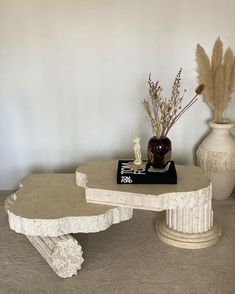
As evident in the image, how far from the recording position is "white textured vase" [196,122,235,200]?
10.9ft

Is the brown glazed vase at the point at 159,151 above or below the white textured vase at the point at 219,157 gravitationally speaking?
above

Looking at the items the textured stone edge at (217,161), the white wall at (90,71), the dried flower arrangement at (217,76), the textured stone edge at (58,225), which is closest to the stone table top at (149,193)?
the textured stone edge at (58,225)

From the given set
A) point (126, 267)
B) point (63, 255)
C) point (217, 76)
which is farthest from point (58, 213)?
point (217, 76)

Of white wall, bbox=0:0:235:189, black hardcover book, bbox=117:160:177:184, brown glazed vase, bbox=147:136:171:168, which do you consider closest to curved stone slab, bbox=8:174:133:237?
black hardcover book, bbox=117:160:177:184

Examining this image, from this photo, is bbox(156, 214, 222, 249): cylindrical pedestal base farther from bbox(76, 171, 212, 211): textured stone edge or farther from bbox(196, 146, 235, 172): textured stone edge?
bbox(196, 146, 235, 172): textured stone edge

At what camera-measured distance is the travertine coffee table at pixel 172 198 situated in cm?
242

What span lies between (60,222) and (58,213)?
7 cm

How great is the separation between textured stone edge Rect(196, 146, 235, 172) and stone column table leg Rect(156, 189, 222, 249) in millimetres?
714

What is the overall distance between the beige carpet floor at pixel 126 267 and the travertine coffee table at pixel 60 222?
11 cm

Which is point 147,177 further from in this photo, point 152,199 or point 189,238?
point 189,238

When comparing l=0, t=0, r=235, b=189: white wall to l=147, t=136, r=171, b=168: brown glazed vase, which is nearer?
l=147, t=136, r=171, b=168: brown glazed vase

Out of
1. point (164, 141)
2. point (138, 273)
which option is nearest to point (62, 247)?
point (138, 273)

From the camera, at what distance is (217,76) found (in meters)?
3.35

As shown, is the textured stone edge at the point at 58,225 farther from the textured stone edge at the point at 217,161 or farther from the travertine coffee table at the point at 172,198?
the textured stone edge at the point at 217,161
